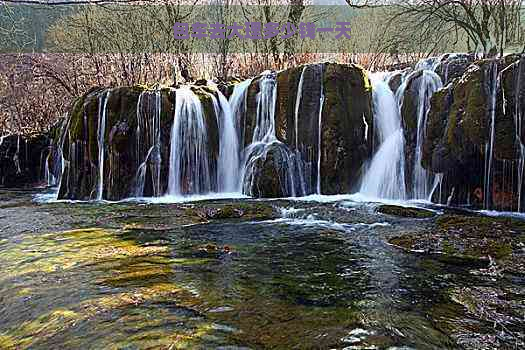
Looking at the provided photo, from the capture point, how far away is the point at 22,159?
16.8 metres

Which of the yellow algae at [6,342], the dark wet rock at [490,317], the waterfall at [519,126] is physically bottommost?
the yellow algae at [6,342]

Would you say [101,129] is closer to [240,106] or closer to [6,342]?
[240,106]

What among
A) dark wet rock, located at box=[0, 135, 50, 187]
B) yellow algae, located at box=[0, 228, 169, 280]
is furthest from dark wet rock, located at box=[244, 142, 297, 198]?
dark wet rock, located at box=[0, 135, 50, 187]

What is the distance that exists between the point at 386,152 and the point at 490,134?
288cm

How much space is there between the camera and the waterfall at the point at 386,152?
10953 millimetres

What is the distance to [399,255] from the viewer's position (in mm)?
6027

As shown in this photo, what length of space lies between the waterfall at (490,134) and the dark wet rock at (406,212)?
1.25 meters

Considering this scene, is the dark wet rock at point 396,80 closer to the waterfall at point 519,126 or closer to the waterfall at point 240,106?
the waterfall at point 240,106

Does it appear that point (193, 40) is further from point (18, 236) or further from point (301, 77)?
point (18, 236)

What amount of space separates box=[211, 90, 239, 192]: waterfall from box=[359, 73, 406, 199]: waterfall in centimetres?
318

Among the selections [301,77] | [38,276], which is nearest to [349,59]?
[301,77]

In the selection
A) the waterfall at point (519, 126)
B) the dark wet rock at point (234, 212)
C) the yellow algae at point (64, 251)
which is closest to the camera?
the yellow algae at point (64, 251)

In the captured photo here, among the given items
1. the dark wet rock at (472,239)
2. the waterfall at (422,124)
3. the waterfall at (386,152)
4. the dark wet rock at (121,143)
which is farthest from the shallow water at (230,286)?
the dark wet rock at (121,143)

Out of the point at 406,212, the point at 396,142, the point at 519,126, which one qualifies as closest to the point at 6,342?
the point at 406,212
